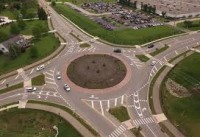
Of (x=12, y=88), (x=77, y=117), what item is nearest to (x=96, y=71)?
(x=77, y=117)

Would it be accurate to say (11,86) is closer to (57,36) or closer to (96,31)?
(57,36)

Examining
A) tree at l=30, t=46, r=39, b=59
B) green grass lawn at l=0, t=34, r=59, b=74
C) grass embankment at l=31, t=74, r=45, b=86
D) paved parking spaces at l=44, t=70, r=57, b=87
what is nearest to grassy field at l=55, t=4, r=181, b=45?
green grass lawn at l=0, t=34, r=59, b=74

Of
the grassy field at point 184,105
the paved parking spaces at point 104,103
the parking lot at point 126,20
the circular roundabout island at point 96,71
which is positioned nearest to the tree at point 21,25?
the parking lot at point 126,20

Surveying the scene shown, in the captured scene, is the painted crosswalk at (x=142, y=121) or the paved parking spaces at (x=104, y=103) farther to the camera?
the paved parking spaces at (x=104, y=103)

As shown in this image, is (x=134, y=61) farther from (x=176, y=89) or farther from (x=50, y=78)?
(x=50, y=78)

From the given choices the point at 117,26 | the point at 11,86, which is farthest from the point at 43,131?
the point at 117,26

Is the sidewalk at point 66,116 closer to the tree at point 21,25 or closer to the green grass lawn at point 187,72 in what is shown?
the green grass lawn at point 187,72
